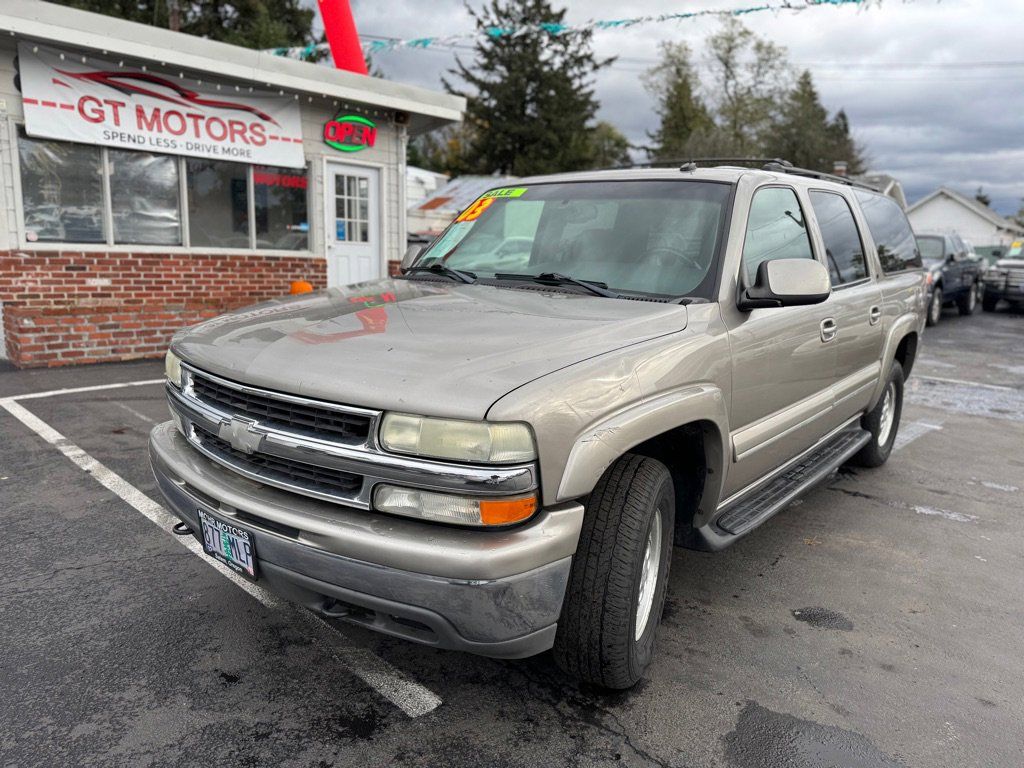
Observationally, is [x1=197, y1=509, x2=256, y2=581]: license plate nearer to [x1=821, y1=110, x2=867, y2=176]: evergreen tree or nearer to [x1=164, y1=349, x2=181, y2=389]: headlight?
[x1=164, y1=349, x2=181, y2=389]: headlight

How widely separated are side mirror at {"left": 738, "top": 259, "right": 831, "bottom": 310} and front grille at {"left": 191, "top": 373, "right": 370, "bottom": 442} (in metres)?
1.67

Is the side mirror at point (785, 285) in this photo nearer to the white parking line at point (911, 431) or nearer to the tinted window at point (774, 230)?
the tinted window at point (774, 230)

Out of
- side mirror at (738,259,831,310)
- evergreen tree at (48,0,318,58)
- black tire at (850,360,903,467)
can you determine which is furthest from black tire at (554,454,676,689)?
evergreen tree at (48,0,318,58)

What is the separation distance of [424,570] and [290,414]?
670 mm

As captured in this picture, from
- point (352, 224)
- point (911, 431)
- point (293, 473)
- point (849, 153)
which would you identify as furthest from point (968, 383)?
point (849, 153)

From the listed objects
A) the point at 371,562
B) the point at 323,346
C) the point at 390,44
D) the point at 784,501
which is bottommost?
the point at 784,501

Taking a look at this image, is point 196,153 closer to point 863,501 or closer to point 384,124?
point 384,124

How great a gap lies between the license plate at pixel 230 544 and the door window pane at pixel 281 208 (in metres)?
Answer: 8.11

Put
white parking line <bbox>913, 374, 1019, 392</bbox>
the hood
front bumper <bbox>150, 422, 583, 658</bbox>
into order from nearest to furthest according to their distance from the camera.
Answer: front bumper <bbox>150, 422, 583, 658</bbox> < the hood < white parking line <bbox>913, 374, 1019, 392</bbox>

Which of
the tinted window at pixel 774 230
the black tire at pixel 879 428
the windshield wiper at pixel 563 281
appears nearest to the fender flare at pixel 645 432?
the windshield wiper at pixel 563 281

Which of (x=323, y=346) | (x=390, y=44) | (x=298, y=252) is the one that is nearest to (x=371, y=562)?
(x=323, y=346)

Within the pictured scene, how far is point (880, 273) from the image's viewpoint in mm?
4781

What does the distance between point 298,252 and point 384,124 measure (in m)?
2.27

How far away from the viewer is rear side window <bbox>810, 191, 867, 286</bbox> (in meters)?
4.11
